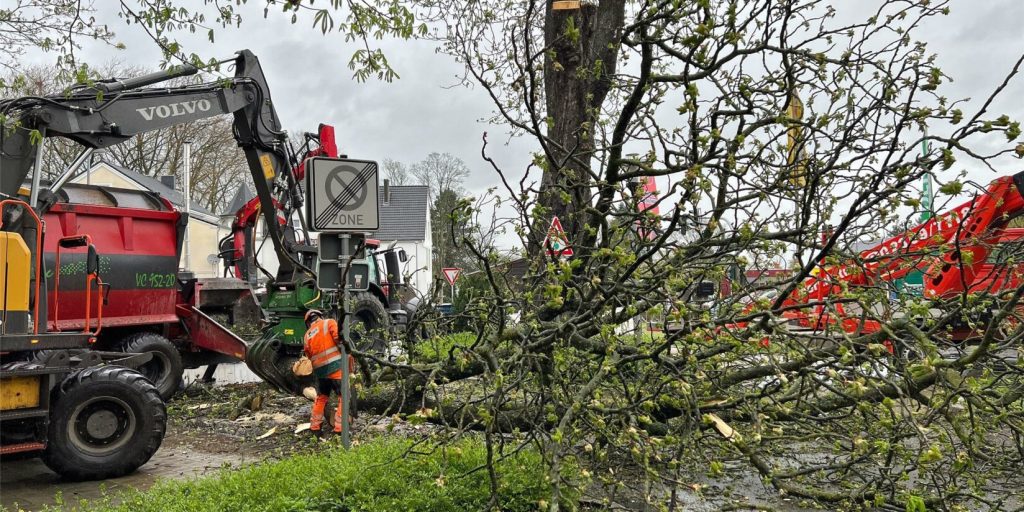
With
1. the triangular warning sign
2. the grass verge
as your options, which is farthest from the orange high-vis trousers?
the triangular warning sign

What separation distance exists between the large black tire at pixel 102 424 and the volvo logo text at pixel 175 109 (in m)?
3.49

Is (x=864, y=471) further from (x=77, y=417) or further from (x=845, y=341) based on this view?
(x=77, y=417)

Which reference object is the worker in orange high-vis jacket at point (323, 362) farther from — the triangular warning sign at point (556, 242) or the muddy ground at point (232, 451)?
the triangular warning sign at point (556, 242)

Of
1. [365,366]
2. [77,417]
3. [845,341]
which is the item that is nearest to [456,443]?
[365,366]

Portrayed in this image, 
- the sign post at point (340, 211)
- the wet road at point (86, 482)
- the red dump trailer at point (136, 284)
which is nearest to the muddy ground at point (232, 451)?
the wet road at point (86, 482)

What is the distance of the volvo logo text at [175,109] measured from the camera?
9.73 meters

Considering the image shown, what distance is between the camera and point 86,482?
284 inches

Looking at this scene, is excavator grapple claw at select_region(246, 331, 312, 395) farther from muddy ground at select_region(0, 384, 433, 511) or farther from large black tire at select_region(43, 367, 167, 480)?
large black tire at select_region(43, 367, 167, 480)

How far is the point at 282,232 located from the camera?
1184cm

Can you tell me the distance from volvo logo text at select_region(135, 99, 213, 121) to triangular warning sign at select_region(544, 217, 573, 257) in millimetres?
6258

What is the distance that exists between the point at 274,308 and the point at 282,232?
107 centimetres

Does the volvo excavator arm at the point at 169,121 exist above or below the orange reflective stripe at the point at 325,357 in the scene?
above

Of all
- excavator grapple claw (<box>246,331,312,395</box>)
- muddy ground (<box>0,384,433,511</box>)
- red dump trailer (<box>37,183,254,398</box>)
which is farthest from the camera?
excavator grapple claw (<box>246,331,312,395</box>)

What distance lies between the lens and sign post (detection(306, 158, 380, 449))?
20.1ft
